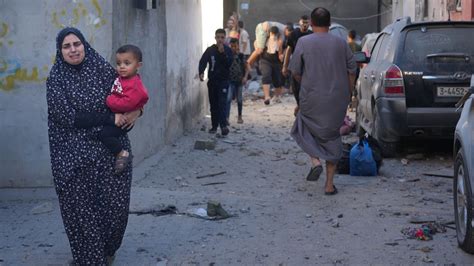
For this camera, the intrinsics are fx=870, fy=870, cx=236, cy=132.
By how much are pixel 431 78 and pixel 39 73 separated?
496 cm

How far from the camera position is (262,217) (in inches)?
321

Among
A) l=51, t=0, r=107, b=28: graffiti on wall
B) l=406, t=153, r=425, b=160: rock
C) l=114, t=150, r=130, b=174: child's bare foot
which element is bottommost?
l=406, t=153, r=425, b=160: rock

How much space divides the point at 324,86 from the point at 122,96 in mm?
3679

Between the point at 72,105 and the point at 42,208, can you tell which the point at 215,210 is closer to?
the point at 42,208

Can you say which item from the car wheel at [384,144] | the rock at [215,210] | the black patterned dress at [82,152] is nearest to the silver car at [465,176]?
the rock at [215,210]

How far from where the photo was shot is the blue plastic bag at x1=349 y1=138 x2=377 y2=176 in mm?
10242

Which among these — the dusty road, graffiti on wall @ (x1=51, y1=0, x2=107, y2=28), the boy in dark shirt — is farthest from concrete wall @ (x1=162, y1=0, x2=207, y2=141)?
graffiti on wall @ (x1=51, y1=0, x2=107, y2=28)

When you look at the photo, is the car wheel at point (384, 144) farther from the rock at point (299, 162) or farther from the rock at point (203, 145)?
the rock at point (203, 145)

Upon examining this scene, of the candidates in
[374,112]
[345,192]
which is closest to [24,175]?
[345,192]

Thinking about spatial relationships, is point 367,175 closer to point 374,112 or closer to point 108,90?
point 374,112

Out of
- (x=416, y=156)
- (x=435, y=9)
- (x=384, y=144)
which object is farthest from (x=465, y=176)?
(x=435, y=9)

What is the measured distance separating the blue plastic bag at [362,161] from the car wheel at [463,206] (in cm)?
330

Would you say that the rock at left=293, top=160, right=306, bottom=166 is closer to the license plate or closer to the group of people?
the license plate

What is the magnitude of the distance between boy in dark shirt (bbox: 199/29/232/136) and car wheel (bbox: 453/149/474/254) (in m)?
8.13
